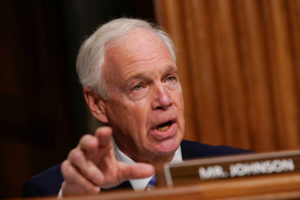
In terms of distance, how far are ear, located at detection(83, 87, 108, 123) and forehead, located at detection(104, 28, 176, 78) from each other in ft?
0.39

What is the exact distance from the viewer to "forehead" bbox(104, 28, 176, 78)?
1624 mm

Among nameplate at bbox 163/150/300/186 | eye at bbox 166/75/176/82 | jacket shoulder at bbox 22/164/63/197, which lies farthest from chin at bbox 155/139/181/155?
nameplate at bbox 163/150/300/186

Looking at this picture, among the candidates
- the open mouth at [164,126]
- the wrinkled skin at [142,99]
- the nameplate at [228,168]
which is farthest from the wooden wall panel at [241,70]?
the nameplate at [228,168]

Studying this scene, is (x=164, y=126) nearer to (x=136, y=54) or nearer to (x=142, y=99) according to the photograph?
(x=142, y=99)

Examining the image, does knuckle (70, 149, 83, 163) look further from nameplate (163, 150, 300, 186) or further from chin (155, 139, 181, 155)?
chin (155, 139, 181, 155)

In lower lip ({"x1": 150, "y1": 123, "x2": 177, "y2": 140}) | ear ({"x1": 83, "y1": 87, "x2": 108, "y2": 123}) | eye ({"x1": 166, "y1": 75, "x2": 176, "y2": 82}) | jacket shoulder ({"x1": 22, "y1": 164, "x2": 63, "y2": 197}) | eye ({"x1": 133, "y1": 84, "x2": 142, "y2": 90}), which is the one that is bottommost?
jacket shoulder ({"x1": 22, "y1": 164, "x2": 63, "y2": 197})

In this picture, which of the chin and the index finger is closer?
the index finger

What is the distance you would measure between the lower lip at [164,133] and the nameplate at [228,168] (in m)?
0.80

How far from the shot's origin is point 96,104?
1766 millimetres

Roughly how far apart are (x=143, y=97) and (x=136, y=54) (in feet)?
0.50

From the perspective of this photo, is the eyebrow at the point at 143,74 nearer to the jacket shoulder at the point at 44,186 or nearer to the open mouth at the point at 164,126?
the open mouth at the point at 164,126

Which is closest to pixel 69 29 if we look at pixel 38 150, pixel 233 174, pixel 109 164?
pixel 38 150

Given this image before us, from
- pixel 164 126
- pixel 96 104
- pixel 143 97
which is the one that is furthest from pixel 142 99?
pixel 96 104

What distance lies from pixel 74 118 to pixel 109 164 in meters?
1.76
